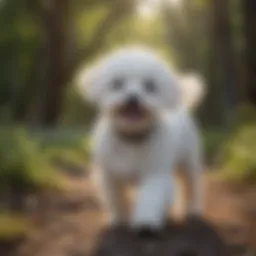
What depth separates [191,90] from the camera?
90 centimetres

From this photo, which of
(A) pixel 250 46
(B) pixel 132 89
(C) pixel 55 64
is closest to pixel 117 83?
(B) pixel 132 89

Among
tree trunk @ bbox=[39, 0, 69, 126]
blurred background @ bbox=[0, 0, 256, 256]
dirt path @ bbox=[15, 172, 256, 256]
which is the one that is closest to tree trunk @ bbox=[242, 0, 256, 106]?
blurred background @ bbox=[0, 0, 256, 256]

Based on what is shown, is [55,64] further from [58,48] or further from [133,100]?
[133,100]

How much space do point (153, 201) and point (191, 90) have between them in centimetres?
15

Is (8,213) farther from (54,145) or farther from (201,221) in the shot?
(201,221)

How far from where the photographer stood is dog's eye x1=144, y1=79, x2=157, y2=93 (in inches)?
33.4

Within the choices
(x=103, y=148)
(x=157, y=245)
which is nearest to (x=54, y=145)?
(x=103, y=148)

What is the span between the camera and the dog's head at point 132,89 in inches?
32.6

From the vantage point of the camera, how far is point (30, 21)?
963mm

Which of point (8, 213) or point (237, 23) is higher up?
point (237, 23)

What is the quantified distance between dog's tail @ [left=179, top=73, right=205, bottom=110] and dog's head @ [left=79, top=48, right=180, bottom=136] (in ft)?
0.07

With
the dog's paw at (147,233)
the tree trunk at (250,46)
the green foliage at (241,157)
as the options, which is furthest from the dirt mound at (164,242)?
the tree trunk at (250,46)

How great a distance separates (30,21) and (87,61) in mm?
109

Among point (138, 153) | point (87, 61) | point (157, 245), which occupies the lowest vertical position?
point (157, 245)
